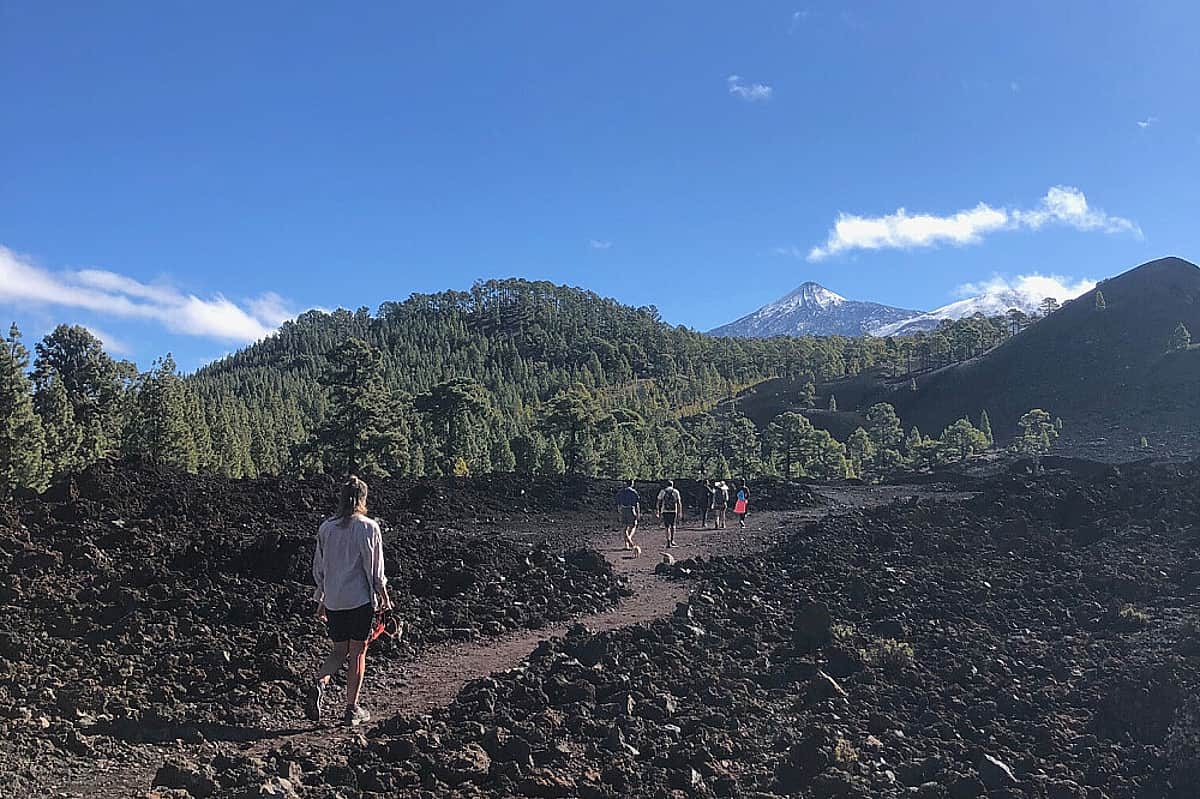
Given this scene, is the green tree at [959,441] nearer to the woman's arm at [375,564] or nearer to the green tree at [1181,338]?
the green tree at [1181,338]

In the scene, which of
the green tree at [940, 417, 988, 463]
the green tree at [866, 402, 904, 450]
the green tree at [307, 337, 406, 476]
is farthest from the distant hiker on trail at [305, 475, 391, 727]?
the green tree at [866, 402, 904, 450]

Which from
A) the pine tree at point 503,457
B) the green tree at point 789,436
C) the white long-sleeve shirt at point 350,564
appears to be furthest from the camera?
the green tree at point 789,436

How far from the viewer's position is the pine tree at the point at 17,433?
65.4 ft

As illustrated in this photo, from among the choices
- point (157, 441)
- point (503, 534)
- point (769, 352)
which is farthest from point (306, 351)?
point (503, 534)

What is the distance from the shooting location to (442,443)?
1757 inches

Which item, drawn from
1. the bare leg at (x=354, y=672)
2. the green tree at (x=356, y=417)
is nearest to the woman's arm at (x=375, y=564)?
the bare leg at (x=354, y=672)

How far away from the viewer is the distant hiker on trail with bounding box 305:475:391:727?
19.8ft

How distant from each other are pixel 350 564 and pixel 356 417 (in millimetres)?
26947

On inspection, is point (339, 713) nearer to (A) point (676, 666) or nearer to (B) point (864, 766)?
(A) point (676, 666)

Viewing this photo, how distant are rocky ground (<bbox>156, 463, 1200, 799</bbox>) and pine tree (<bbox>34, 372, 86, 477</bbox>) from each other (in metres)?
22.1

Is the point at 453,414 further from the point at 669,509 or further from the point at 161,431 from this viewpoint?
the point at 669,509

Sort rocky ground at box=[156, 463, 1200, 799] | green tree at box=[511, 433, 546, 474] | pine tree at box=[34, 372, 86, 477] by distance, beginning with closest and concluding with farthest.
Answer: rocky ground at box=[156, 463, 1200, 799], pine tree at box=[34, 372, 86, 477], green tree at box=[511, 433, 546, 474]

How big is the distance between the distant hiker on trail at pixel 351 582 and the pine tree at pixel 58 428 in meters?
22.4

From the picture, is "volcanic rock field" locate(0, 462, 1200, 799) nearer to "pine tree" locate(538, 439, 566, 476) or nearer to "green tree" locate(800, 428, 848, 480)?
"pine tree" locate(538, 439, 566, 476)
